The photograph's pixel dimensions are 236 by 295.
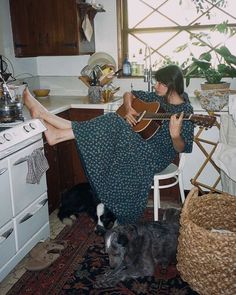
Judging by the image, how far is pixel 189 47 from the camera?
3.25 m

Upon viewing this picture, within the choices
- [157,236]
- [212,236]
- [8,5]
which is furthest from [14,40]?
[212,236]

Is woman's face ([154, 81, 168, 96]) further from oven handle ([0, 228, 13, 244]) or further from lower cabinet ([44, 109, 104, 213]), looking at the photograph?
oven handle ([0, 228, 13, 244])

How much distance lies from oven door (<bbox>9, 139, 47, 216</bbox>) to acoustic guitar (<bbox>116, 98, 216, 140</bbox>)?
0.65m

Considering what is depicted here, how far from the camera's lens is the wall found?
3.18m

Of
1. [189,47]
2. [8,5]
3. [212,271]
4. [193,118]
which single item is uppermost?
[8,5]

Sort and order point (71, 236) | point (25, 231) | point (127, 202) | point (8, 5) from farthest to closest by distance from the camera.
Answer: point (8, 5), point (71, 236), point (127, 202), point (25, 231)

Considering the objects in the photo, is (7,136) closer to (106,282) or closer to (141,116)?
(141,116)

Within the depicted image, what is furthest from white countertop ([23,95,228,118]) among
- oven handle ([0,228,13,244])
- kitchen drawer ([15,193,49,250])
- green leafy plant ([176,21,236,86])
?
oven handle ([0,228,13,244])

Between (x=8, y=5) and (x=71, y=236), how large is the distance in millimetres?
2023

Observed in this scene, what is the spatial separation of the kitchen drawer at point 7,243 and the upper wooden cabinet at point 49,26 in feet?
5.45

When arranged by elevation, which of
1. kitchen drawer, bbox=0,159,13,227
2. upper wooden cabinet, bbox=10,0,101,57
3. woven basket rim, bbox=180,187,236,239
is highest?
upper wooden cabinet, bbox=10,0,101,57

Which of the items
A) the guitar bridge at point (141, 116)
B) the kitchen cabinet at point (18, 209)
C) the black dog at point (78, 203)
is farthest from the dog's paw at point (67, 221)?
the guitar bridge at point (141, 116)

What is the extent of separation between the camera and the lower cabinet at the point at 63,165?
277cm

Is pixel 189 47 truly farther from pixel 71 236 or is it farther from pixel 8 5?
pixel 71 236
